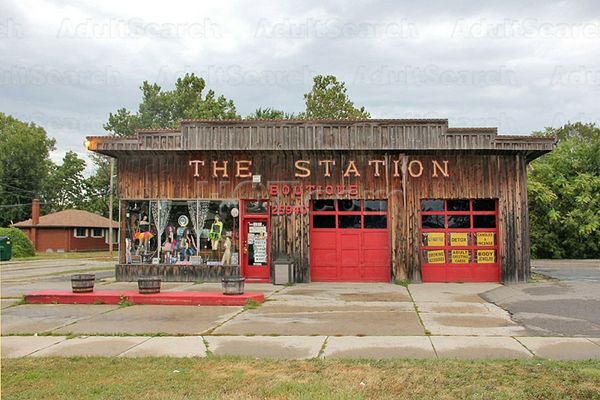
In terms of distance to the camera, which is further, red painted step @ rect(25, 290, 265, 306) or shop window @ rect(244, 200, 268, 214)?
shop window @ rect(244, 200, 268, 214)

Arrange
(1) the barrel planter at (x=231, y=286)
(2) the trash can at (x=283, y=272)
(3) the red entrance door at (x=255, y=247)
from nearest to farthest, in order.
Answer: (1) the barrel planter at (x=231, y=286) → (2) the trash can at (x=283, y=272) → (3) the red entrance door at (x=255, y=247)

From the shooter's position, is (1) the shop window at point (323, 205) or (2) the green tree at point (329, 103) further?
(2) the green tree at point (329, 103)

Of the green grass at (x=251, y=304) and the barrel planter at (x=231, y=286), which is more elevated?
the barrel planter at (x=231, y=286)

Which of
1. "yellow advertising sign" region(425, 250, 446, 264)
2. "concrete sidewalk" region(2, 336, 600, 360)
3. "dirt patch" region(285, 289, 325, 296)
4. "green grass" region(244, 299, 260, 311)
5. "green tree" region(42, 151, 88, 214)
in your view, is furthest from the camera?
"green tree" region(42, 151, 88, 214)

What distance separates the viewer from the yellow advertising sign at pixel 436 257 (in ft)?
59.9

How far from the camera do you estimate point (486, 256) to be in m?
18.2

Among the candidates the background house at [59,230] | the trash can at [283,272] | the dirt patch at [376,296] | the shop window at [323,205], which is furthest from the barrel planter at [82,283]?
the background house at [59,230]

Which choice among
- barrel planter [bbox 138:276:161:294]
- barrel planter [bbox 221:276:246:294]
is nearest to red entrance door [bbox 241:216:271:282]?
barrel planter [bbox 221:276:246:294]

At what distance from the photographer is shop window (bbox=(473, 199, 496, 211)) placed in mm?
18344

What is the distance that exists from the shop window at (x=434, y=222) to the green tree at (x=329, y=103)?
31.0 metres

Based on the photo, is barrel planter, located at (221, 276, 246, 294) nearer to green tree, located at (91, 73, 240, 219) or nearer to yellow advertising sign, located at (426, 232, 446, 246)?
yellow advertising sign, located at (426, 232, 446, 246)

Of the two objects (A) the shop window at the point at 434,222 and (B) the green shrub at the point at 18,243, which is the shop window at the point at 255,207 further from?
(B) the green shrub at the point at 18,243

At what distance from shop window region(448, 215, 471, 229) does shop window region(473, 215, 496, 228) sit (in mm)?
233

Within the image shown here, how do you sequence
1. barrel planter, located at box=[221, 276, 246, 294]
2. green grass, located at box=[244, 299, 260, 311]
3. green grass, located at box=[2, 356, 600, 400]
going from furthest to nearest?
1. barrel planter, located at box=[221, 276, 246, 294]
2. green grass, located at box=[244, 299, 260, 311]
3. green grass, located at box=[2, 356, 600, 400]
